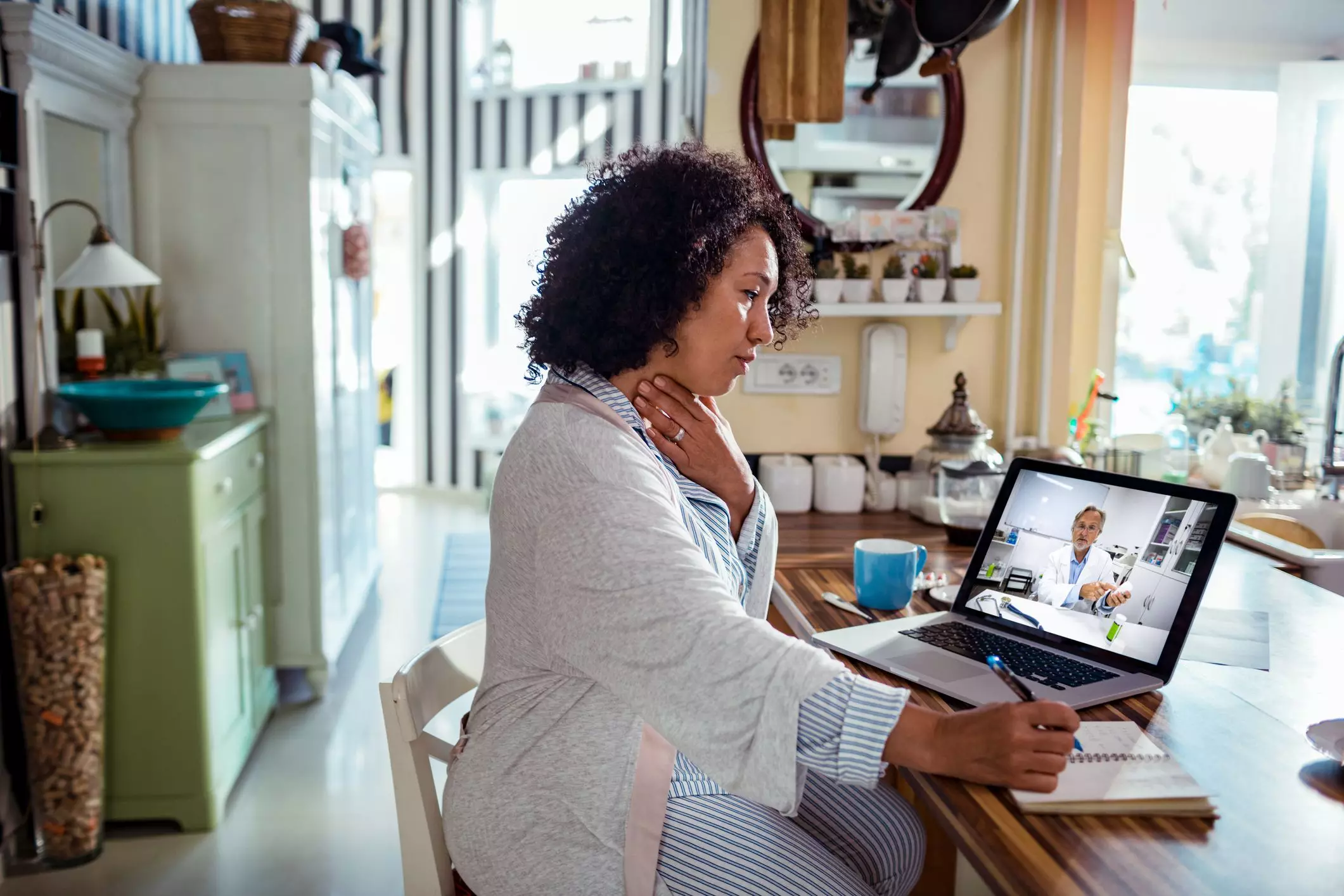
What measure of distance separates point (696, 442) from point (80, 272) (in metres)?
1.79

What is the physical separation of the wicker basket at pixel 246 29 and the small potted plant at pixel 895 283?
1953 mm

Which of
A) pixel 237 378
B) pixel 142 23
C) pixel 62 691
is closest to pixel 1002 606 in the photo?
pixel 62 691

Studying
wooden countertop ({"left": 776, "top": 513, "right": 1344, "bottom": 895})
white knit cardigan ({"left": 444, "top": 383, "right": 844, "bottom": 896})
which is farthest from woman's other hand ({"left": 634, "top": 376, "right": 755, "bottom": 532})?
wooden countertop ({"left": 776, "top": 513, "right": 1344, "bottom": 895})

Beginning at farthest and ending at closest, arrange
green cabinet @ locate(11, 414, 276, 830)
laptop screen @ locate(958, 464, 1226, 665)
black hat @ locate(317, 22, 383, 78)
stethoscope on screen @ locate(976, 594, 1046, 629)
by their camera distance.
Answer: black hat @ locate(317, 22, 383, 78), green cabinet @ locate(11, 414, 276, 830), stethoscope on screen @ locate(976, 594, 1046, 629), laptop screen @ locate(958, 464, 1226, 665)

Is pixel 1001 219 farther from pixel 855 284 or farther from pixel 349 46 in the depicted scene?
pixel 349 46

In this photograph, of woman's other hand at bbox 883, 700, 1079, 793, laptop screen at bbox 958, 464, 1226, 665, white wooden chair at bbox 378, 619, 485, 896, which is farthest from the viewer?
laptop screen at bbox 958, 464, 1226, 665

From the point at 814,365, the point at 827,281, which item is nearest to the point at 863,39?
the point at 827,281

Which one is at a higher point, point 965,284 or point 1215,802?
point 965,284

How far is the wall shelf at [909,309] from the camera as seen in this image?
249 centimetres

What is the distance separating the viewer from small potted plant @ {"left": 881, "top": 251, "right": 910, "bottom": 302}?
254 centimetres

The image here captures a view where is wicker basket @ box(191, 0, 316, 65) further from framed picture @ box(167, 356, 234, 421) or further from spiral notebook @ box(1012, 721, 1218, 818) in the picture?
spiral notebook @ box(1012, 721, 1218, 818)

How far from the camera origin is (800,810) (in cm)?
148

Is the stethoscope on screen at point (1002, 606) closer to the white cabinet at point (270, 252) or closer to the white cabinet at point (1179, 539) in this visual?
the white cabinet at point (1179, 539)

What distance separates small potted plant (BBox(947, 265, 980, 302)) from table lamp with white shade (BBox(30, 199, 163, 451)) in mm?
1830
